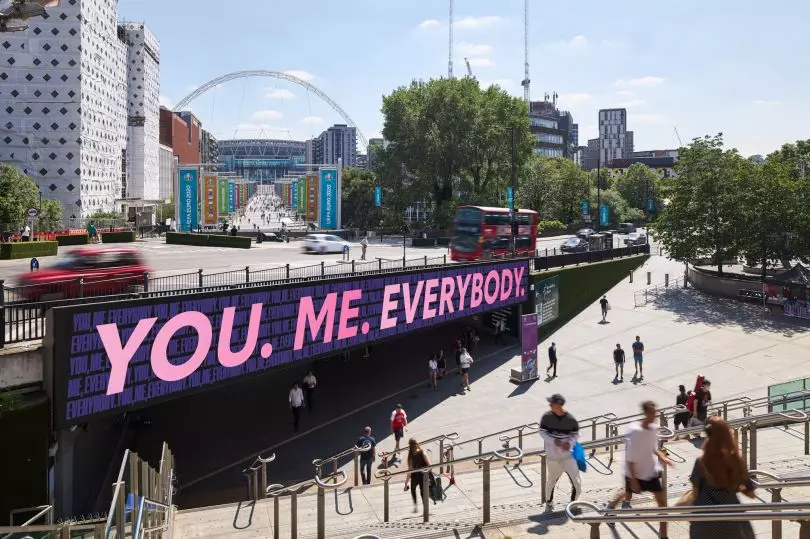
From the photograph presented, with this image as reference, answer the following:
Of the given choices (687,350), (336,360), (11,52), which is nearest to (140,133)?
(11,52)

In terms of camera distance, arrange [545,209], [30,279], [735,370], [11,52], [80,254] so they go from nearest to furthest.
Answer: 1. [30,279]
2. [80,254]
3. [735,370]
4. [11,52]
5. [545,209]

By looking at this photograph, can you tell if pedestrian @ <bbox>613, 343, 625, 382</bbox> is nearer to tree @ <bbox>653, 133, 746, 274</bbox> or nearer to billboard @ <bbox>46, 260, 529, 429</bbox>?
billboard @ <bbox>46, 260, 529, 429</bbox>

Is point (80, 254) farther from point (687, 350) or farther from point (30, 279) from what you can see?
point (687, 350)

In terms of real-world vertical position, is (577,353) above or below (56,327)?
below

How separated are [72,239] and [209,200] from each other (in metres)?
28.4

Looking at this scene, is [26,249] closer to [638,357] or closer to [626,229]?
[638,357]

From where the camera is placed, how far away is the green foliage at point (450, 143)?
68.0 metres

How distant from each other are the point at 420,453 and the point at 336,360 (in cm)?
1706

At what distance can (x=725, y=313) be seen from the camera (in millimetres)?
34625

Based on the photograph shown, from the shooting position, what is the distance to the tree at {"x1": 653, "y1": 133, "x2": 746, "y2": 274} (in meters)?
38.8

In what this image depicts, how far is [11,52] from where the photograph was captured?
2704 inches

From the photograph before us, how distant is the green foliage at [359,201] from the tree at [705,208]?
5136 cm

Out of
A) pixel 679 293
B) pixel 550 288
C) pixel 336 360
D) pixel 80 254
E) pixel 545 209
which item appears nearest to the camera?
pixel 80 254

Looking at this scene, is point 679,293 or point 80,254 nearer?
point 80,254
